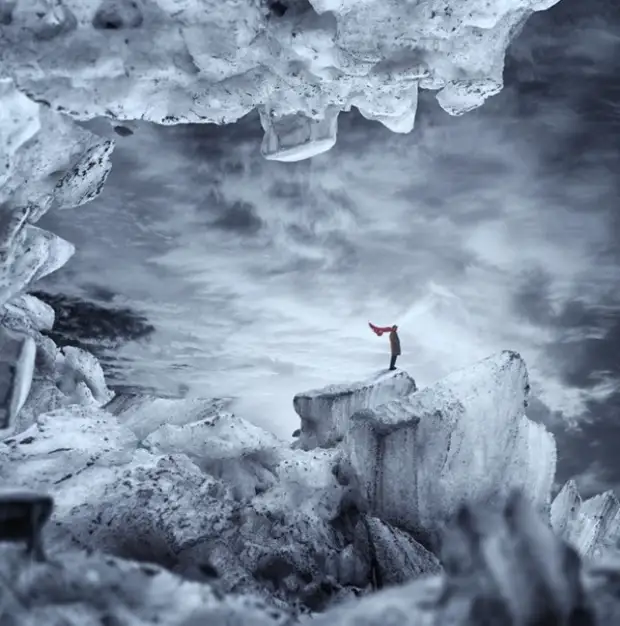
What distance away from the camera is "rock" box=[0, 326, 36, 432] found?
425 centimetres

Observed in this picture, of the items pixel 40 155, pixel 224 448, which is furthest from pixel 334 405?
pixel 40 155

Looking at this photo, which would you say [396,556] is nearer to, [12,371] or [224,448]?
[224,448]

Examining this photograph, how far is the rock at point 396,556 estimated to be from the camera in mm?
4449

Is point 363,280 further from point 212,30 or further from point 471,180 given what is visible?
point 212,30

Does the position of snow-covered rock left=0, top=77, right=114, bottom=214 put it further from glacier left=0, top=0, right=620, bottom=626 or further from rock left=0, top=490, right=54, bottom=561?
rock left=0, top=490, right=54, bottom=561

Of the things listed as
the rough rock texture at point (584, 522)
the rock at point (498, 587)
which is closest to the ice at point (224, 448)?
the rough rock texture at point (584, 522)

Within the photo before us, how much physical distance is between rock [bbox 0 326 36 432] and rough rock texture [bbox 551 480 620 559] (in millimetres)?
6023

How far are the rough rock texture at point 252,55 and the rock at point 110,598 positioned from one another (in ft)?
10.0

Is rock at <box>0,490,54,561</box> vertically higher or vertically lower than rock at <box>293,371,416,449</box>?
lower

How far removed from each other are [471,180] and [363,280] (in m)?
2.90

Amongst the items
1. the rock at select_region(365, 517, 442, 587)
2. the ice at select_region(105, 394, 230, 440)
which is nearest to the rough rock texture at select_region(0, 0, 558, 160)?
the rock at select_region(365, 517, 442, 587)

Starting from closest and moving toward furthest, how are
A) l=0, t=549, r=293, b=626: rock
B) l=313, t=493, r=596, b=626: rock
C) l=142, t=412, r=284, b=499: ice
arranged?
l=313, t=493, r=596, b=626: rock < l=0, t=549, r=293, b=626: rock < l=142, t=412, r=284, b=499: ice

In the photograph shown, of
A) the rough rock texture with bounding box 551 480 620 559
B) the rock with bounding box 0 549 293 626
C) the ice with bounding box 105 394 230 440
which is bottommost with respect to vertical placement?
the rock with bounding box 0 549 293 626

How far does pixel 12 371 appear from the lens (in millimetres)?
4277
